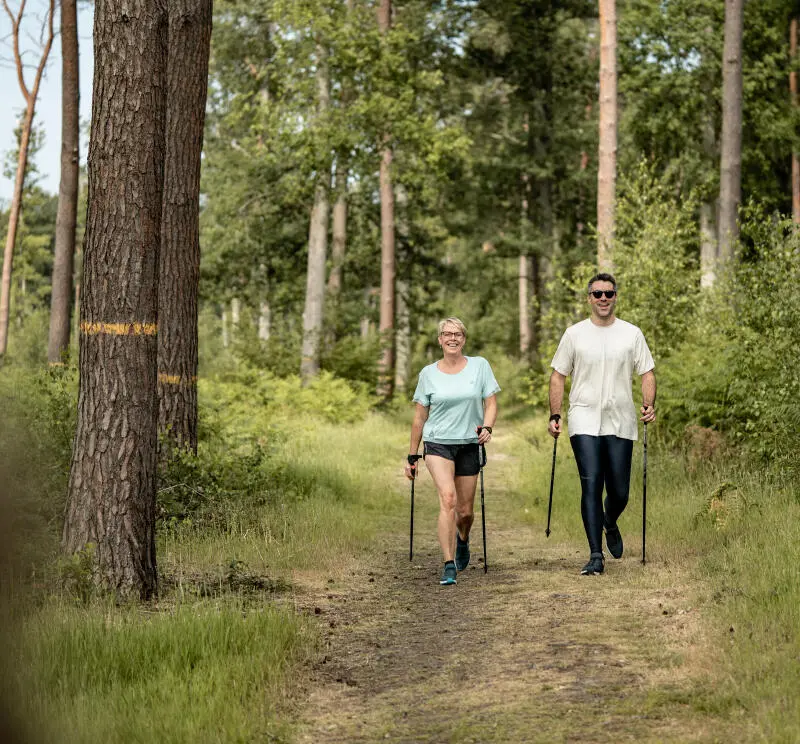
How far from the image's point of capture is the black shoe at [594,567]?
8.73 m

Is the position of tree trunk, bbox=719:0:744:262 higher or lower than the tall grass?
higher

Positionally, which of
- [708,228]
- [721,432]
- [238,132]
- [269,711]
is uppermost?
[238,132]

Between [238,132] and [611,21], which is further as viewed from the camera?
[238,132]

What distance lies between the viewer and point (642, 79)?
3484 cm

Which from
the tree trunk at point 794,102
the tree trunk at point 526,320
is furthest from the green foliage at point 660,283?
the tree trunk at point 526,320

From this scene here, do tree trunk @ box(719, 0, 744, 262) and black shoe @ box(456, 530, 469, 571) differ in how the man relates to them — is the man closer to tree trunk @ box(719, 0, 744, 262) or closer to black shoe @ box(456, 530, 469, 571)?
black shoe @ box(456, 530, 469, 571)

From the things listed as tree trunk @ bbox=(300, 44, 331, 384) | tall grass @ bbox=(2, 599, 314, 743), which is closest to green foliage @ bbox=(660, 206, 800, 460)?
tall grass @ bbox=(2, 599, 314, 743)

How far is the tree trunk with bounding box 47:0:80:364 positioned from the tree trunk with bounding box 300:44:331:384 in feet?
20.2

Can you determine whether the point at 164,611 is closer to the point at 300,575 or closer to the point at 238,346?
the point at 300,575

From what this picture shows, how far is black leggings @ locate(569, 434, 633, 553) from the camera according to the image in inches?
347

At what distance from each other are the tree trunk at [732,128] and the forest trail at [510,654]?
13227 mm

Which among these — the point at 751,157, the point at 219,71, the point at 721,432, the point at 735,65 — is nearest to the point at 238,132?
the point at 219,71

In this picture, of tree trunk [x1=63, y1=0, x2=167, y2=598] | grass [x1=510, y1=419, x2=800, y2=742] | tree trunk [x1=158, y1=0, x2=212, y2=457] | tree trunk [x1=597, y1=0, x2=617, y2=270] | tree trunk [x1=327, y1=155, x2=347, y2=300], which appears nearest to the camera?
grass [x1=510, y1=419, x2=800, y2=742]

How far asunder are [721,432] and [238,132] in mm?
29692
